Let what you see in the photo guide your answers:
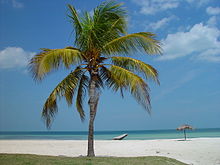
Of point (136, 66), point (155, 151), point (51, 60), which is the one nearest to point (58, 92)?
point (51, 60)

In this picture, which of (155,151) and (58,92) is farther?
(155,151)

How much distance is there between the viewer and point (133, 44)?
29.3 feet

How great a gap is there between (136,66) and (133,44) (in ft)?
2.65

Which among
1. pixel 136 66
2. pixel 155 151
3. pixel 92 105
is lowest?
pixel 155 151

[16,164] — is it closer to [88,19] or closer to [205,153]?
[88,19]

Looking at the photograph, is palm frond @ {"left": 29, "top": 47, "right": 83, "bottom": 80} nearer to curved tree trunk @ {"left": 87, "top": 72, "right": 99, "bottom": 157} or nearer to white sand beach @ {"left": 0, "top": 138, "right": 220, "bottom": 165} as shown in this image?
curved tree trunk @ {"left": 87, "top": 72, "right": 99, "bottom": 157}

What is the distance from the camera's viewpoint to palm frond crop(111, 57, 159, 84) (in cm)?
852

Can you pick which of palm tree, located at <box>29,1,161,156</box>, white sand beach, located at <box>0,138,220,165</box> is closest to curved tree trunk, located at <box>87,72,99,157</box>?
palm tree, located at <box>29,1,161,156</box>

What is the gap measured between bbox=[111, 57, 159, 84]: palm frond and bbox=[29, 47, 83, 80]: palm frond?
1437 mm

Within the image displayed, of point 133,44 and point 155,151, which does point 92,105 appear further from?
point 155,151

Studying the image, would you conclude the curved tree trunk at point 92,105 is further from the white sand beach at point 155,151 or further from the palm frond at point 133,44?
the white sand beach at point 155,151

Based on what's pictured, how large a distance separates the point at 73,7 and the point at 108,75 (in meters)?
2.84

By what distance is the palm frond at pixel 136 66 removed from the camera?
8.52m

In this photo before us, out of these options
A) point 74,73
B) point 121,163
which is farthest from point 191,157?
point 74,73
